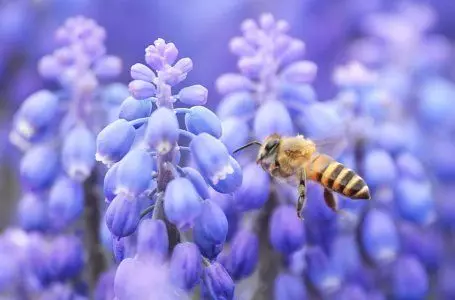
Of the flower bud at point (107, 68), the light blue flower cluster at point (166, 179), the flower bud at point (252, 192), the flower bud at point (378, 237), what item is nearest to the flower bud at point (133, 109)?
the light blue flower cluster at point (166, 179)

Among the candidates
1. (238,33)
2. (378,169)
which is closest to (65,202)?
(378,169)

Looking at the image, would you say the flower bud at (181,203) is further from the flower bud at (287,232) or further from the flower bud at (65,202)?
the flower bud at (65,202)

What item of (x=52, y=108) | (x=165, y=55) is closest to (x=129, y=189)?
(x=165, y=55)

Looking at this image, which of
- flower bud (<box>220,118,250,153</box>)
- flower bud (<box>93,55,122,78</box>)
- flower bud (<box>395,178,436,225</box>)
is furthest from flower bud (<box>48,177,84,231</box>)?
flower bud (<box>395,178,436,225</box>)

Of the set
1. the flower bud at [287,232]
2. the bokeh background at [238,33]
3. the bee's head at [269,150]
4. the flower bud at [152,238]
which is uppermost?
the bokeh background at [238,33]

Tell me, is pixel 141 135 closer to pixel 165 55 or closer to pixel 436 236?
pixel 165 55

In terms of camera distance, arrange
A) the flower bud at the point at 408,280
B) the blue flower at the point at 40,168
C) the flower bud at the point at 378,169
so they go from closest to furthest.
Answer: the blue flower at the point at 40,168 < the flower bud at the point at 378,169 < the flower bud at the point at 408,280
